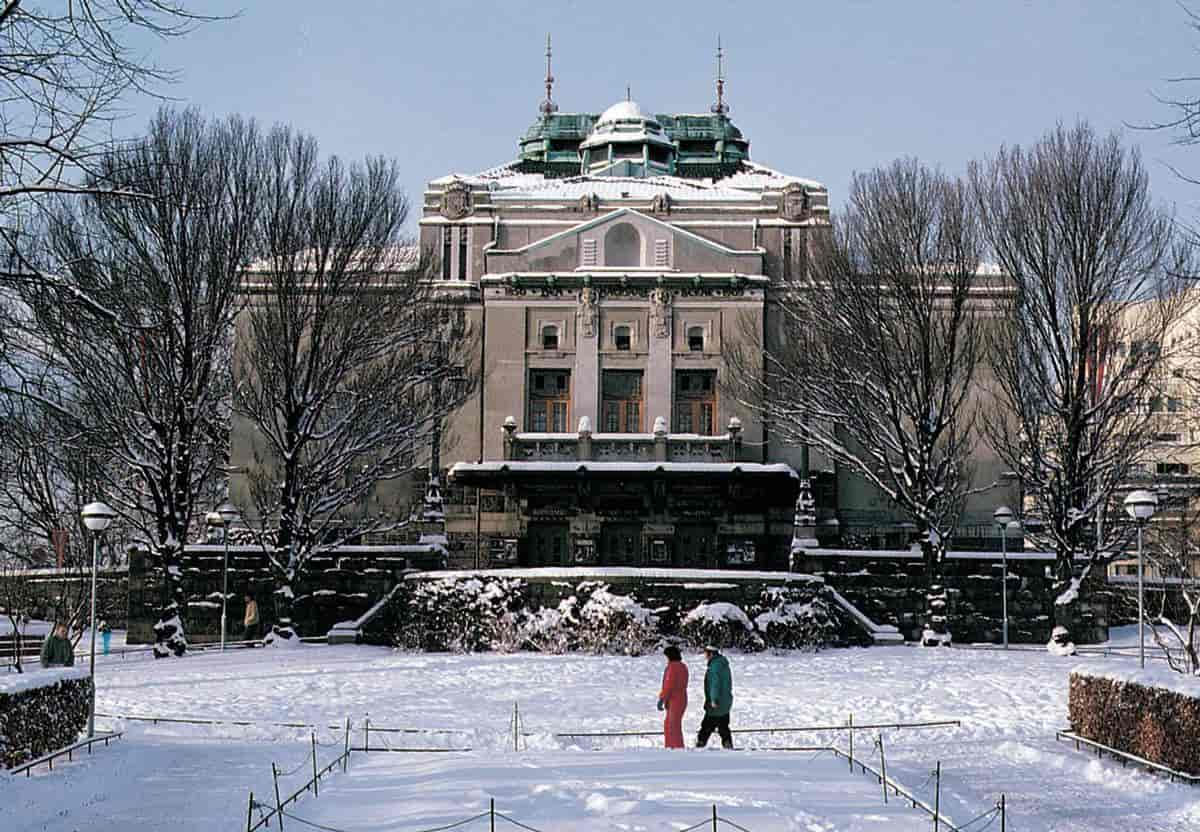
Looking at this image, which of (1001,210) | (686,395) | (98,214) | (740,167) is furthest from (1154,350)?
(740,167)

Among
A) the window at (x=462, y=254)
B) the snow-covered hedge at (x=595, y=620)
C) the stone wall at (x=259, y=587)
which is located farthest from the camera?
the window at (x=462, y=254)

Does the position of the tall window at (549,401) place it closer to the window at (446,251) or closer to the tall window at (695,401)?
the tall window at (695,401)

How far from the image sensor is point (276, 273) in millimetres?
35719

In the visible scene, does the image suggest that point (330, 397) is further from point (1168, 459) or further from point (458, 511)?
point (1168, 459)

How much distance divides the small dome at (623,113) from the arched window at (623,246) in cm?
1223

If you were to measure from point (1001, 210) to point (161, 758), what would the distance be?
999 inches

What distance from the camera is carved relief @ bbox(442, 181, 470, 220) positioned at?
48562 millimetres

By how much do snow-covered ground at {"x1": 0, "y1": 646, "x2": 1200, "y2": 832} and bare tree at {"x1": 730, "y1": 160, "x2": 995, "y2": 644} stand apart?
6508 mm

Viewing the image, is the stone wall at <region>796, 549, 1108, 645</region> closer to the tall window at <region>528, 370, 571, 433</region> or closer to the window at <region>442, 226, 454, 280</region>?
the tall window at <region>528, 370, 571, 433</region>

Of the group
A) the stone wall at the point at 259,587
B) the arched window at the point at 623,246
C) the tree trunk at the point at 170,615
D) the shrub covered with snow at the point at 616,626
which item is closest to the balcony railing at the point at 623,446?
the stone wall at the point at 259,587

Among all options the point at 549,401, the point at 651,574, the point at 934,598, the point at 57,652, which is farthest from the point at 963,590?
the point at 57,652

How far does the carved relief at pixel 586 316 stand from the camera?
44.6 meters

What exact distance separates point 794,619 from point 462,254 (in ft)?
67.7

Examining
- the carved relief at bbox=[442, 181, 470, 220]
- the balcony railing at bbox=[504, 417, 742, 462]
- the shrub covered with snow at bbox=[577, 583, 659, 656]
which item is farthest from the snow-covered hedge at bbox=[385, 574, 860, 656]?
the carved relief at bbox=[442, 181, 470, 220]
